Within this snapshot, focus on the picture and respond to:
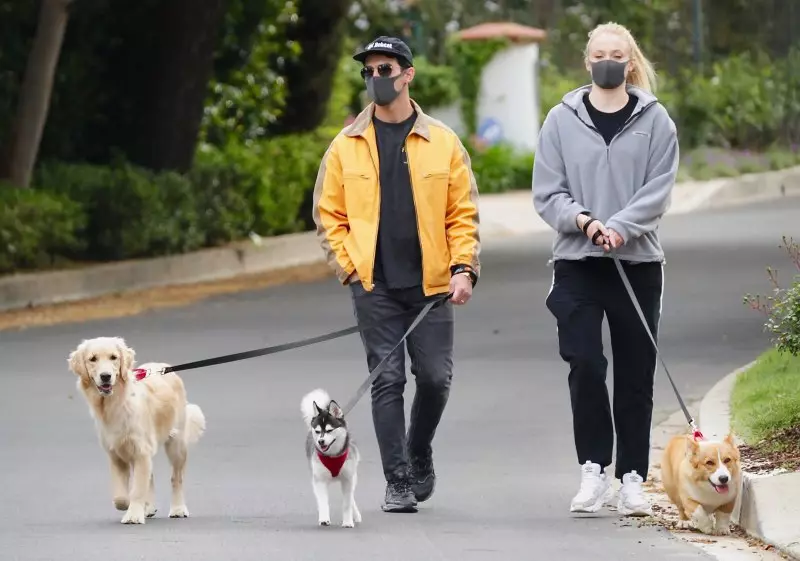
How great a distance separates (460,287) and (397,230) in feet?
1.23

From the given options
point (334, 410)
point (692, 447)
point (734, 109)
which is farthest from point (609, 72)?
point (734, 109)

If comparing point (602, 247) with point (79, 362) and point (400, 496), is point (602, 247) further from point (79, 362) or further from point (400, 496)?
point (79, 362)

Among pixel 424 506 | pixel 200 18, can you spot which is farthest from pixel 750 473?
pixel 200 18

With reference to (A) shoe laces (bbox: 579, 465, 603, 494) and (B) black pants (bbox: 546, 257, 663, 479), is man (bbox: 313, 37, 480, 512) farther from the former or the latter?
(A) shoe laces (bbox: 579, 465, 603, 494)

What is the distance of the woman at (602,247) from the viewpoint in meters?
8.30

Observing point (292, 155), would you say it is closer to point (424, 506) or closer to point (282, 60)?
point (282, 60)

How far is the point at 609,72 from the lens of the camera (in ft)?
27.2

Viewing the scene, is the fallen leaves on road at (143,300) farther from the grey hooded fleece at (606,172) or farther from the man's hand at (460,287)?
the grey hooded fleece at (606,172)

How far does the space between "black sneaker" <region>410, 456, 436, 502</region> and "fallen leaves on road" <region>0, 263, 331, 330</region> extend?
8910mm

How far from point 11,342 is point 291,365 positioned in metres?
2.88

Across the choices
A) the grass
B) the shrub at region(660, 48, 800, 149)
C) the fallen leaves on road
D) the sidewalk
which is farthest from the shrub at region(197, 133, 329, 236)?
the shrub at region(660, 48, 800, 149)

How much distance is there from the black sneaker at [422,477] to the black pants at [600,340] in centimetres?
71

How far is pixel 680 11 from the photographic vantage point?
56.2m

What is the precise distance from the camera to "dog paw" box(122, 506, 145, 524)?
8.37 m
